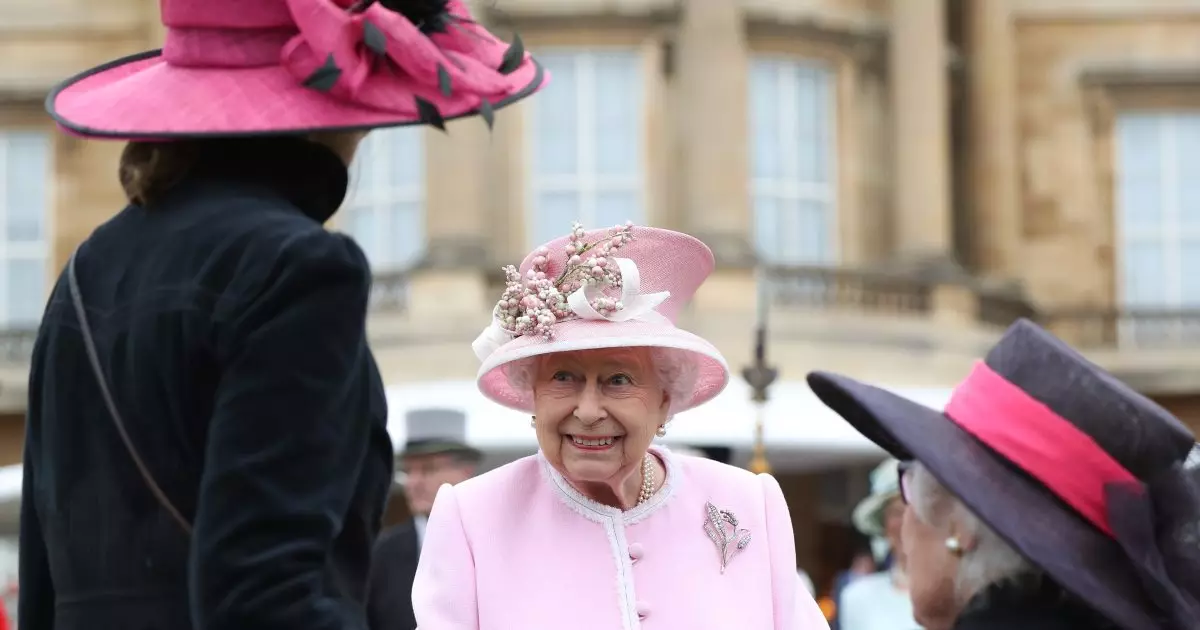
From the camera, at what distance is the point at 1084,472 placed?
10.0 ft

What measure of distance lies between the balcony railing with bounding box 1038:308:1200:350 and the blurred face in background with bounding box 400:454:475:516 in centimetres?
1669

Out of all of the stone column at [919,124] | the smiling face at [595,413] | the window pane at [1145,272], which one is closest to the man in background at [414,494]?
the smiling face at [595,413]

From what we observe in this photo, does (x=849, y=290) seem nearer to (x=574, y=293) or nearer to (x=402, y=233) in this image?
(x=402, y=233)

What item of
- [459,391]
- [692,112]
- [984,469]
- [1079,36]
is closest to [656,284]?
[984,469]

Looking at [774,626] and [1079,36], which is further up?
[1079,36]

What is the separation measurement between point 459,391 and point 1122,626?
12205 mm

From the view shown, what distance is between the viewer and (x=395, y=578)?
23.6ft

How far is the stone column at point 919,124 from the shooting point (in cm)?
2244

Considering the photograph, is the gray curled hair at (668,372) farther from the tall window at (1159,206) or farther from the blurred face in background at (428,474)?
the tall window at (1159,206)

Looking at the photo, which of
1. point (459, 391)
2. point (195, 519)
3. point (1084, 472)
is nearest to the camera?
point (195, 519)

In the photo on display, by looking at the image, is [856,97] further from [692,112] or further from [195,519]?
[195,519]

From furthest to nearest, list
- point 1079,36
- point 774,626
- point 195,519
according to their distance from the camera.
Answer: point 1079,36 → point 774,626 → point 195,519

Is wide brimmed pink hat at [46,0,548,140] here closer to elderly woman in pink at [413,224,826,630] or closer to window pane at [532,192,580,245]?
elderly woman in pink at [413,224,826,630]

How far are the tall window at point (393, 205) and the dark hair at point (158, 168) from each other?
60.3 ft
